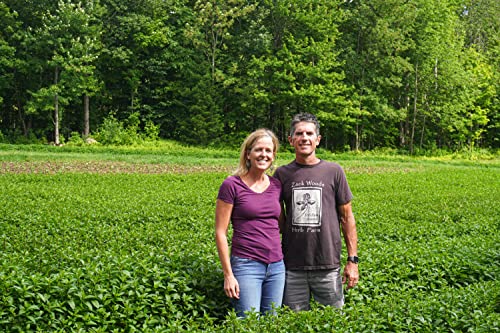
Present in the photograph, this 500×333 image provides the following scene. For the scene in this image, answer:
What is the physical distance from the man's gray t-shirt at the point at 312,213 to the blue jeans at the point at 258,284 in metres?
0.22

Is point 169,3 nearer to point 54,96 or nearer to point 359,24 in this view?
point 54,96

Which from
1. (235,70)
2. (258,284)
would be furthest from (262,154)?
(235,70)

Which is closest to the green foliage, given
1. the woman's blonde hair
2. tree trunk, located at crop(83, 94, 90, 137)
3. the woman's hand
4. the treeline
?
the treeline

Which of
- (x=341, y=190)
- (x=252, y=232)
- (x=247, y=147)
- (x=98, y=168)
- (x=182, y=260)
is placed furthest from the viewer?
(x=98, y=168)

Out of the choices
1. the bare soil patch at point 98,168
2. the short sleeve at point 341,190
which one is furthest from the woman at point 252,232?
the bare soil patch at point 98,168

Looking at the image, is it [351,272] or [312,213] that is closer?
[312,213]

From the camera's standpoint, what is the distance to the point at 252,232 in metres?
4.42

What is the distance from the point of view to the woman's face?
445cm

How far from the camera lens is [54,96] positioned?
32.8 metres

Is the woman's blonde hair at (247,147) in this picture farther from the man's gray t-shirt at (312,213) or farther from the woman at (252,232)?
the man's gray t-shirt at (312,213)

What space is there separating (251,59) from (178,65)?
17.5 ft

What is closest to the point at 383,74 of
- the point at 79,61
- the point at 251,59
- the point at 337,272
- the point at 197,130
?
the point at 251,59

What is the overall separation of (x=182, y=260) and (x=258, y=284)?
1.43 m

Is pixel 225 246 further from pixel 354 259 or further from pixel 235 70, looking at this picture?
pixel 235 70
